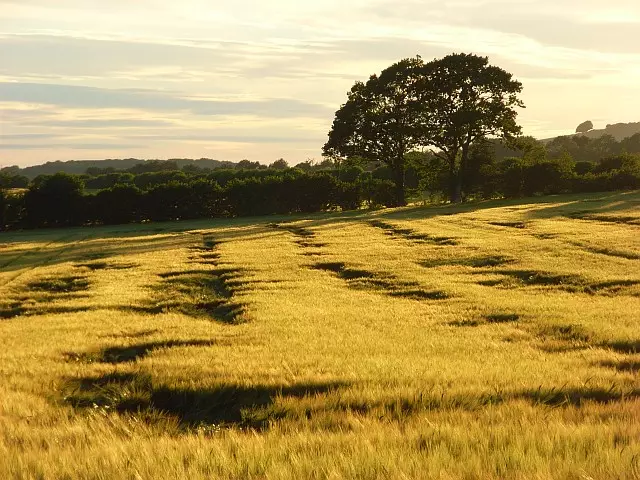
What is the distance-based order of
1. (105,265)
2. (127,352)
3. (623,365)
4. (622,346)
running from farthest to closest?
(105,265), (127,352), (622,346), (623,365)

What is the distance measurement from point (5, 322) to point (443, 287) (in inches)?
581

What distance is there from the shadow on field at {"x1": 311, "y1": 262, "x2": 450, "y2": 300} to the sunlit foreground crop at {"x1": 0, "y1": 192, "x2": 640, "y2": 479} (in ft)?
0.49

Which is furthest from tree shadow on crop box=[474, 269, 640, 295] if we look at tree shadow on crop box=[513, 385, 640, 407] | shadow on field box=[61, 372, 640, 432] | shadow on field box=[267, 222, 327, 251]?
shadow on field box=[61, 372, 640, 432]

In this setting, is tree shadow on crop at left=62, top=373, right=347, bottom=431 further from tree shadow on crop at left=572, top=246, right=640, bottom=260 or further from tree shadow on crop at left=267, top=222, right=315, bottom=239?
tree shadow on crop at left=267, top=222, right=315, bottom=239

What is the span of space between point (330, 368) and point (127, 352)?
211 inches

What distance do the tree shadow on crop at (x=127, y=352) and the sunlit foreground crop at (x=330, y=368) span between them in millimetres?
61

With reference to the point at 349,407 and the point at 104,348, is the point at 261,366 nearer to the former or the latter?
the point at 349,407

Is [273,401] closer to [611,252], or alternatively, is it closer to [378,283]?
[378,283]

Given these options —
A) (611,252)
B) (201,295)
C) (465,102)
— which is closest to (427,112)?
(465,102)

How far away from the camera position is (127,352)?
12.9 m

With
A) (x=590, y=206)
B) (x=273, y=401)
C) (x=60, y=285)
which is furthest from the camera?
(x=590, y=206)

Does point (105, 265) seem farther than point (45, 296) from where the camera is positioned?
Yes

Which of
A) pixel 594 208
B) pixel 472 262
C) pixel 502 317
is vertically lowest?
pixel 472 262

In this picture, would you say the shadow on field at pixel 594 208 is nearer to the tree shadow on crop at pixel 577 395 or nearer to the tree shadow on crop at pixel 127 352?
the tree shadow on crop at pixel 127 352
